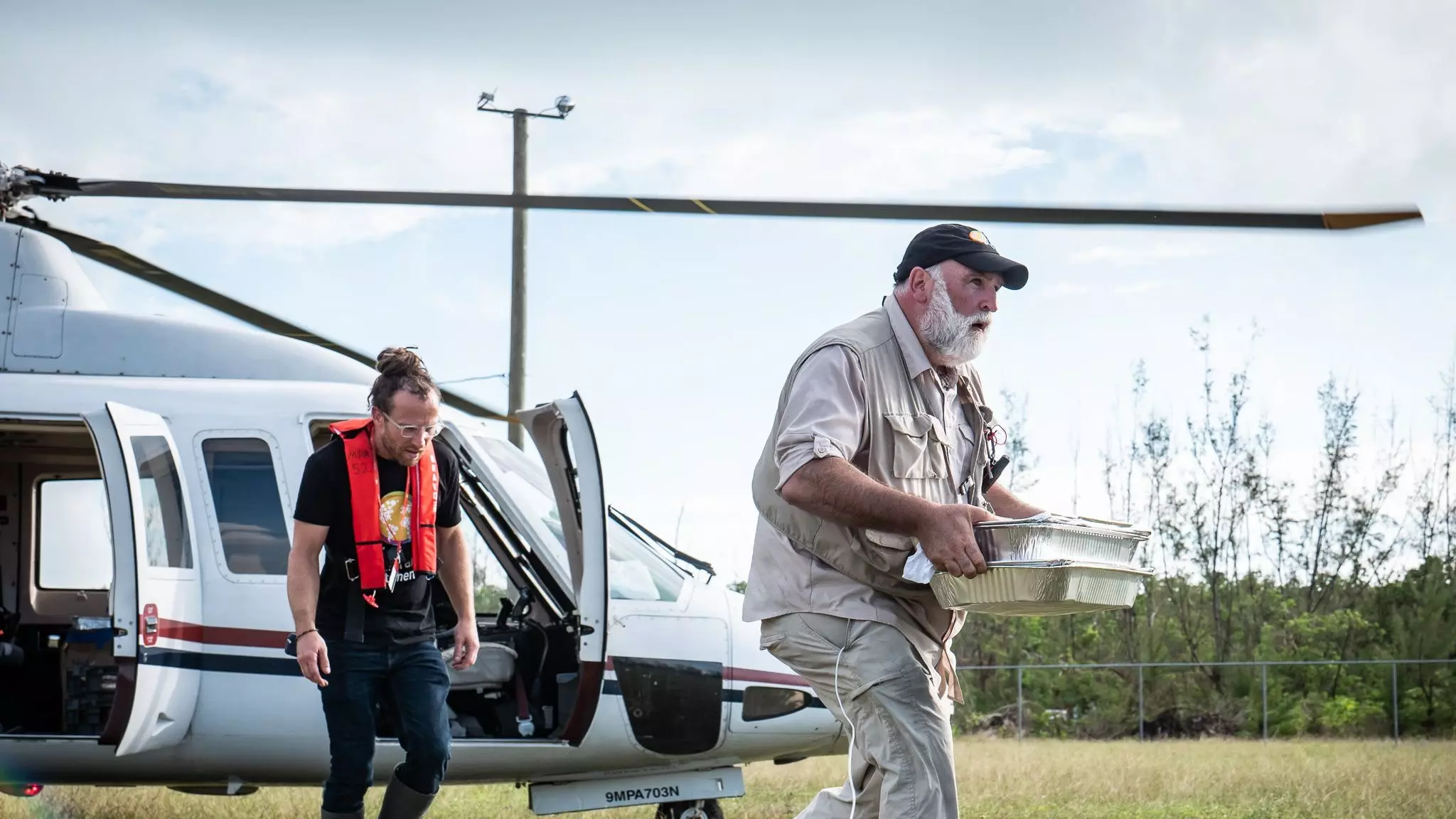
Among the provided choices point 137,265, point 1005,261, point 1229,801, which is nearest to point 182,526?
point 137,265

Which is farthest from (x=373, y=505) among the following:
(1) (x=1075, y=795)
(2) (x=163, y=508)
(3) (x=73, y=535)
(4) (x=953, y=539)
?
(1) (x=1075, y=795)

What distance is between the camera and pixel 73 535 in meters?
7.75

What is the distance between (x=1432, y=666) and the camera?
1770 cm

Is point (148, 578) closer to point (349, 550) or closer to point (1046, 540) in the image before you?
point (349, 550)

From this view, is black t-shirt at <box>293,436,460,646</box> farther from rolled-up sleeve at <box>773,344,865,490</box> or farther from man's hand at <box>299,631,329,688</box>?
rolled-up sleeve at <box>773,344,865,490</box>

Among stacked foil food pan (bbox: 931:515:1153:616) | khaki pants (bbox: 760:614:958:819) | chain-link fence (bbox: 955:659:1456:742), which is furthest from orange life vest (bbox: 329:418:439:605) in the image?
chain-link fence (bbox: 955:659:1456:742)

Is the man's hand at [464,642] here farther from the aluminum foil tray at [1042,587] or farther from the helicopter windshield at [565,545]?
the aluminum foil tray at [1042,587]

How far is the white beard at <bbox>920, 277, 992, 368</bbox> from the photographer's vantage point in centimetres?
356

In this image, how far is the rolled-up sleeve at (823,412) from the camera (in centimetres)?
327

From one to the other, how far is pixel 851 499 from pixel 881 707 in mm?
509

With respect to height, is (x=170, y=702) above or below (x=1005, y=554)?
below

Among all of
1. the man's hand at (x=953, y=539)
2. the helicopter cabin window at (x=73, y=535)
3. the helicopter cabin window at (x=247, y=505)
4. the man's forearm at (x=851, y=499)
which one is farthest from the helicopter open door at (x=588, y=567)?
the helicopter cabin window at (x=73, y=535)

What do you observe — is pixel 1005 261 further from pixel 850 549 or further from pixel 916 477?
pixel 850 549

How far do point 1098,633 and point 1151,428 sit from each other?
318 centimetres
